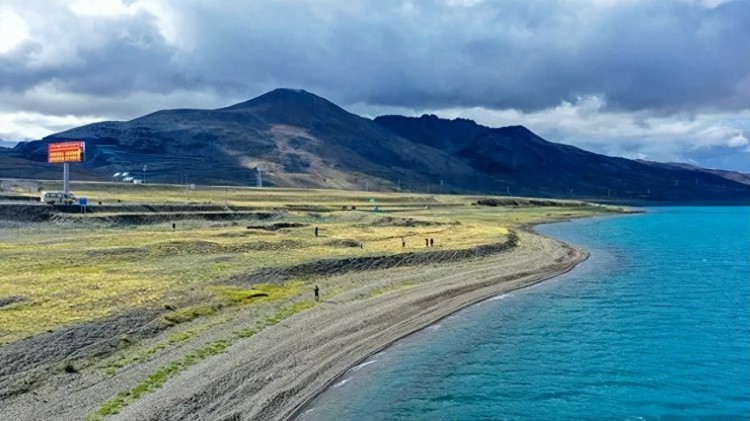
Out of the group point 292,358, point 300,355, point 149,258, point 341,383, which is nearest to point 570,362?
point 341,383

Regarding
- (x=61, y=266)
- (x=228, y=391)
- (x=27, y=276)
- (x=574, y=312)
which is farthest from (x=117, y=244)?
(x=574, y=312)

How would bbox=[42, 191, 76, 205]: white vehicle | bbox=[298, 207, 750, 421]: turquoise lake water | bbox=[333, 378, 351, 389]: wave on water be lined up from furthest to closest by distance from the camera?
1. bbox=[42, 191, 76, 205]: white vehicle
2. bbox=[333, 378, 351, 389]: wave on water
3. bbox=[298, 207, 750, 421]: turquoise lake water

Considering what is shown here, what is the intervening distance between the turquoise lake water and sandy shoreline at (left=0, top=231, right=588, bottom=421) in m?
1.77

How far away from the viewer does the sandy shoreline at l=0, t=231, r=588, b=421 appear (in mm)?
28609

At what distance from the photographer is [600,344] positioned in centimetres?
4356

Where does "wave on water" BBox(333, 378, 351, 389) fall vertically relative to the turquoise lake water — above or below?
below

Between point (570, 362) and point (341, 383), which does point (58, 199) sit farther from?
point (570, 362)

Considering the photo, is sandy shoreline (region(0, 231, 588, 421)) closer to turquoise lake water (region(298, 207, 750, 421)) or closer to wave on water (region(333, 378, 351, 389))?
wave on water (region(333, 378, 351, 389))

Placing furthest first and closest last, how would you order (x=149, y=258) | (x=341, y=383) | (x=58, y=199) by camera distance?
(x=58, y=199), (x=149, y=258), (x=341, y=383)

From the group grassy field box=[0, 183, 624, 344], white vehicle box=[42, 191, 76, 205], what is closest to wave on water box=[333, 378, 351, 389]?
grassy field box=[0, 183, 624, 344]

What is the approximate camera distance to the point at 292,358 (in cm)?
3722

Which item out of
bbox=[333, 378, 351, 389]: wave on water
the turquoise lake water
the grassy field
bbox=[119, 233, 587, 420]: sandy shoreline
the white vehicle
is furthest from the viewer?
the white vehicle

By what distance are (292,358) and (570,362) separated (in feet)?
59.8

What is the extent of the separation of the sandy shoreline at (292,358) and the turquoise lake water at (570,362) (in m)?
1.77
